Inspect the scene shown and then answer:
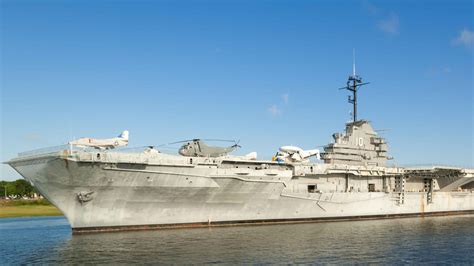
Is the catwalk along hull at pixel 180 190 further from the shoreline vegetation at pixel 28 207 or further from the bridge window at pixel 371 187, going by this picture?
the shoreline vegetation at pixel 28 207

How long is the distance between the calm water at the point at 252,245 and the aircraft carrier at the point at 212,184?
1.23 meters

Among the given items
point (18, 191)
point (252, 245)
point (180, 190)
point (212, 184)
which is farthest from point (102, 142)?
point (18, 191)

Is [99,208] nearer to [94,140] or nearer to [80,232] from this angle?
[80,232]

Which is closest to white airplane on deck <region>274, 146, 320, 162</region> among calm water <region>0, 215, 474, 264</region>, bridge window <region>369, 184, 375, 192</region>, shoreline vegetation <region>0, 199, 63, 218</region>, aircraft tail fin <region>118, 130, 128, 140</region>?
calm water <region>0, 215, 474, 264</region>

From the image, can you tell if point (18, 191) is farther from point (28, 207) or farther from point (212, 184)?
point (212, 184)

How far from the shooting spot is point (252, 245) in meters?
19.7

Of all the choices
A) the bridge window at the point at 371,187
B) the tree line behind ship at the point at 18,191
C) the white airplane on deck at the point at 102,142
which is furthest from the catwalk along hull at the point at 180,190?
the tree line behind ship at the point at 18,191

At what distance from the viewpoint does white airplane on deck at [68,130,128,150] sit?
23.3 meters

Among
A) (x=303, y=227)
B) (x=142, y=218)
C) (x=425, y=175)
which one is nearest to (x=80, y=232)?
(x=142, y=218)

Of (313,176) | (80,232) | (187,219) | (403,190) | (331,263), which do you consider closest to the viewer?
(331,263)

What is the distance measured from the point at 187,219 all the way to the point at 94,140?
6582 millimetres

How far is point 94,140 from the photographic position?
23.7 metres

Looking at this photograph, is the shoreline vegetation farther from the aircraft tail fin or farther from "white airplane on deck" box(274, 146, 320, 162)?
"white airplane on deck" box(274, 146, 320, 162)

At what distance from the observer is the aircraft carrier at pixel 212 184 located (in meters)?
22.8
